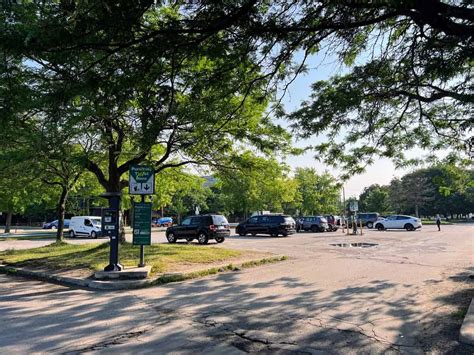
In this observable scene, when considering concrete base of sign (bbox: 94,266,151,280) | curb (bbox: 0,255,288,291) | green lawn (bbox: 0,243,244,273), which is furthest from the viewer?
green lawn (bbox: 0,243,244,273)

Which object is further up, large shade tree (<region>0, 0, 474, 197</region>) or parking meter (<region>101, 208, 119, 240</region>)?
large shade tree (<region>0, 0, 474, 197</region>)

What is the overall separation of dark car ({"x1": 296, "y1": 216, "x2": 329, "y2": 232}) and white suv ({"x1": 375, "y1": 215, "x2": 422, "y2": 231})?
6.92m

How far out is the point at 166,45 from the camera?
6.34m

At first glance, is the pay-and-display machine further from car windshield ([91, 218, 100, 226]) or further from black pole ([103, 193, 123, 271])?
car windshield ([91, 218, 100, 226])

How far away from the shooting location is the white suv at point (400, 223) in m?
41.0

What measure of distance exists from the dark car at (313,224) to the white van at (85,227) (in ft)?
61.4

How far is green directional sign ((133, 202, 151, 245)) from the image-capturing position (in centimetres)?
1165

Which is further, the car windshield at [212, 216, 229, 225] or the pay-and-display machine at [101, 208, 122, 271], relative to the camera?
the car windshield at [212, 216, 229, 225]

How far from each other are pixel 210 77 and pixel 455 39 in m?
4.23

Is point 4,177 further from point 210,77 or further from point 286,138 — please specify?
point 210,77

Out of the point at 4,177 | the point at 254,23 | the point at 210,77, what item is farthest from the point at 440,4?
the point at 4,177

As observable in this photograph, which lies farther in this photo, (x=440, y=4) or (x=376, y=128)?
(x=376, y=128)

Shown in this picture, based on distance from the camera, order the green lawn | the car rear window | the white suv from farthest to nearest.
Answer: the white suv → the car rear window → the green lawn

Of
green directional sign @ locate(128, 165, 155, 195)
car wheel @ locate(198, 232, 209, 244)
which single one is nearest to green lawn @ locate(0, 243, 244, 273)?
green directional sign @ locate(128, 165, 155, 195)
